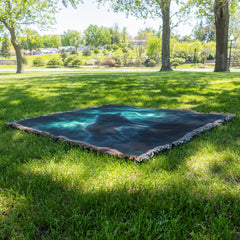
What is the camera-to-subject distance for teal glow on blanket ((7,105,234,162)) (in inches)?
101

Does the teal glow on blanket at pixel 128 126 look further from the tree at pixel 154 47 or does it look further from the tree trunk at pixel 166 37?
the tree at pixel 154 47

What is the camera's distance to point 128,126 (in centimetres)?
328

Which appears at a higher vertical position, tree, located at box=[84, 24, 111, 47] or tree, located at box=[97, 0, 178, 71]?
tree, located at box=[84, 24, 111, 47]

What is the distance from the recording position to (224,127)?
316 centimetres

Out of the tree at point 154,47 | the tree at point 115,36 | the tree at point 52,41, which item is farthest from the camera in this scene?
the tree at point 52,41

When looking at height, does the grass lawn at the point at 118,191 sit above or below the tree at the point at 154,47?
below

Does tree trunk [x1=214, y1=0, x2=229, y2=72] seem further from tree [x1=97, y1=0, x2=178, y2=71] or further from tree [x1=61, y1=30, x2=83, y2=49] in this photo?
tree [x1=61, y1=30, x2=83, y2=49]

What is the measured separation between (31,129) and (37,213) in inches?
71.6

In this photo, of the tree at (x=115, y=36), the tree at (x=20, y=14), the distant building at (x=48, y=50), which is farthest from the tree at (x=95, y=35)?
the tree at (x=20, y=14)

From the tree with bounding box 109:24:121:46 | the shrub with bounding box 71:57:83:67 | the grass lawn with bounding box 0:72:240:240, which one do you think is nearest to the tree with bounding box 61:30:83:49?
the tree with bounding box 109:24:121:46

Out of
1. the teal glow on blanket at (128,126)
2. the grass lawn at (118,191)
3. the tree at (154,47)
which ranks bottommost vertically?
the grass lawn at (118,191)

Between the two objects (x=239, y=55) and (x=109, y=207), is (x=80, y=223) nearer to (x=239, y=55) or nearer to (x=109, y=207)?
(x=109, y=207)

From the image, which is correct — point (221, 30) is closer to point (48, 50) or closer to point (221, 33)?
point (221, 33)

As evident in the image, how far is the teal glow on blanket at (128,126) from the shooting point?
2.57 metres
